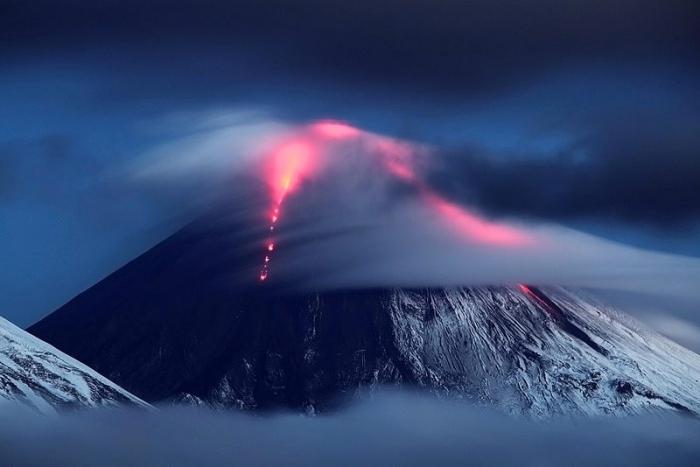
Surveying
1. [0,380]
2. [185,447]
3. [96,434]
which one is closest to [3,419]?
[0,380]

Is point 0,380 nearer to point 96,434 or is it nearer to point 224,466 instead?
point 96,434

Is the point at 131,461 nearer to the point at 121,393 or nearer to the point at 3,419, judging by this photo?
the point at 121,393

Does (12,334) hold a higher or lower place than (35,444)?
higher

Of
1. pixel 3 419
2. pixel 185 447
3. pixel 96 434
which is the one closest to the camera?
pixel 3 419

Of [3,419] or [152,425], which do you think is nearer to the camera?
[3,419]

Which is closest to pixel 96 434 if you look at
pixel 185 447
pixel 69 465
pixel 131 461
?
pixel 69 465

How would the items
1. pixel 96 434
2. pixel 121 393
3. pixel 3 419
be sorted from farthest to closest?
pixel 121 393 → pixel 96 434 → pixel 3 419
